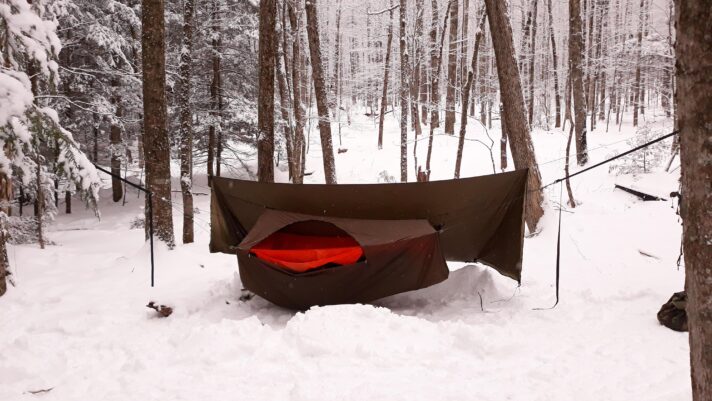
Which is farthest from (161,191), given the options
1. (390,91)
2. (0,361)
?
(390,91)

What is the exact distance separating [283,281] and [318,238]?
81 centimetres

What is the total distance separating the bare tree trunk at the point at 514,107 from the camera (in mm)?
6340

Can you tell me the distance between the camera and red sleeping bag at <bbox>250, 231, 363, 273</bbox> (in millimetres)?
4230

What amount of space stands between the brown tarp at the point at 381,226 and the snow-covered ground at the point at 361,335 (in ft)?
1.21

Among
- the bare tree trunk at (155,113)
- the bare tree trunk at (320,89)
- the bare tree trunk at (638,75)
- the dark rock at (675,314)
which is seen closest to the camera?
the dark rock at (675,314)

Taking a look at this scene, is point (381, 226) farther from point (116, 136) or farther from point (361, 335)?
point (116, 136)

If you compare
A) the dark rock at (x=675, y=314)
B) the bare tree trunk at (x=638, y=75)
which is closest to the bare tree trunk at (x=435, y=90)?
the dark rock at (x=675, y=314)

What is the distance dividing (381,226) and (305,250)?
0.82 m

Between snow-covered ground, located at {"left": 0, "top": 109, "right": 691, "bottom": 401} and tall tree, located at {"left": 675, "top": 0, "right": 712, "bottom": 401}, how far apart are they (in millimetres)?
1440

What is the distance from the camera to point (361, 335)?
10.8ft

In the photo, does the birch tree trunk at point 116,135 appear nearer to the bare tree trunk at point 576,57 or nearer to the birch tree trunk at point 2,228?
the birch tree trunk at point 2,228

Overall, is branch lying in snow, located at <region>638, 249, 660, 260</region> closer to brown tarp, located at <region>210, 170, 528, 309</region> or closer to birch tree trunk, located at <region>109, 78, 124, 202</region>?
brown tarp, located at <region>210, 170, 528, 309</region>

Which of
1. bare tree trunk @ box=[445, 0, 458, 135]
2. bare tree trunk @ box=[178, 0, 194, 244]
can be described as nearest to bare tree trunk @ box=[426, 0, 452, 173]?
bare tree trunk @ box=[445, 0, 458, 135]

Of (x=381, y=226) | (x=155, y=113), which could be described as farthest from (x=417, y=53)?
(x=381, y=226)
